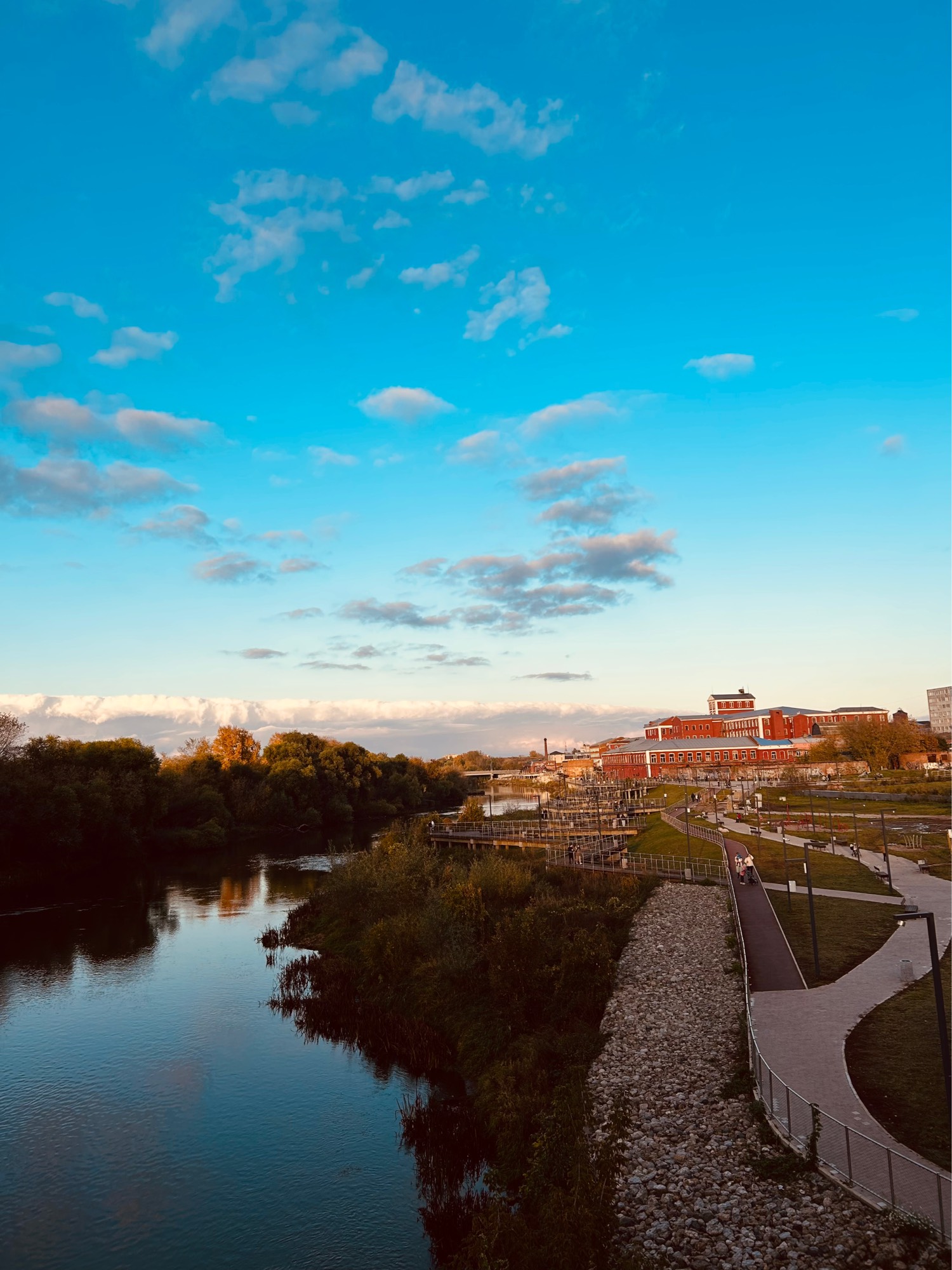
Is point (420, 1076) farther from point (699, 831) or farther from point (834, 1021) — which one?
point (699, 831)

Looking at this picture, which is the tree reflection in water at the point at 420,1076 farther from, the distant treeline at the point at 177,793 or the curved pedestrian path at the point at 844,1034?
the distant treeline at the point at 177,793

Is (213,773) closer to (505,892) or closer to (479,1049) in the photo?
(505,892)

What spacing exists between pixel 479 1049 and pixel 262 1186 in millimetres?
9089

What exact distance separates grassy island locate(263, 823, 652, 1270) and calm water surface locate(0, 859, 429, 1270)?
1335mm

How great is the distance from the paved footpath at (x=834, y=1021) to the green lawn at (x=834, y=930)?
1.75 feet

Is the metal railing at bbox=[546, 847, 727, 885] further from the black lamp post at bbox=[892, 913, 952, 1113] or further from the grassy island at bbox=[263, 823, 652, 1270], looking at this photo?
the black lamp post at bbox=[892, 913, 952, 1113]

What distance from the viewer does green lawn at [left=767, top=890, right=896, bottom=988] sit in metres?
26.1

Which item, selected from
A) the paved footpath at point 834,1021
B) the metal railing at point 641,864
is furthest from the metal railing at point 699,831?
the paved footpath at point 834,1021

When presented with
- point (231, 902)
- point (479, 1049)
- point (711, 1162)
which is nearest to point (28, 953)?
point (231, 902)

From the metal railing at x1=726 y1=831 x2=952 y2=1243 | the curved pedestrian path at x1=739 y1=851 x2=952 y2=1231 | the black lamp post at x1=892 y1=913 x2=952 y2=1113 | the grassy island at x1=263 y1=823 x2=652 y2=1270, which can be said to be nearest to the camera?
the metal railing at x1=726 y1=831 x2=952 y2=1243

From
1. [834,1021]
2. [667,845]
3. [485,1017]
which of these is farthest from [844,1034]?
[667,845]

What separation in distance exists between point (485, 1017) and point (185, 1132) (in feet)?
35.2

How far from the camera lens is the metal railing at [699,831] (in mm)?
56050

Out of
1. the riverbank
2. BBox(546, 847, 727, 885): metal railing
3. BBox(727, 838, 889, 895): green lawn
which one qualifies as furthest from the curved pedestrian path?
BBox(546, 847, 727, 885): metal railing
